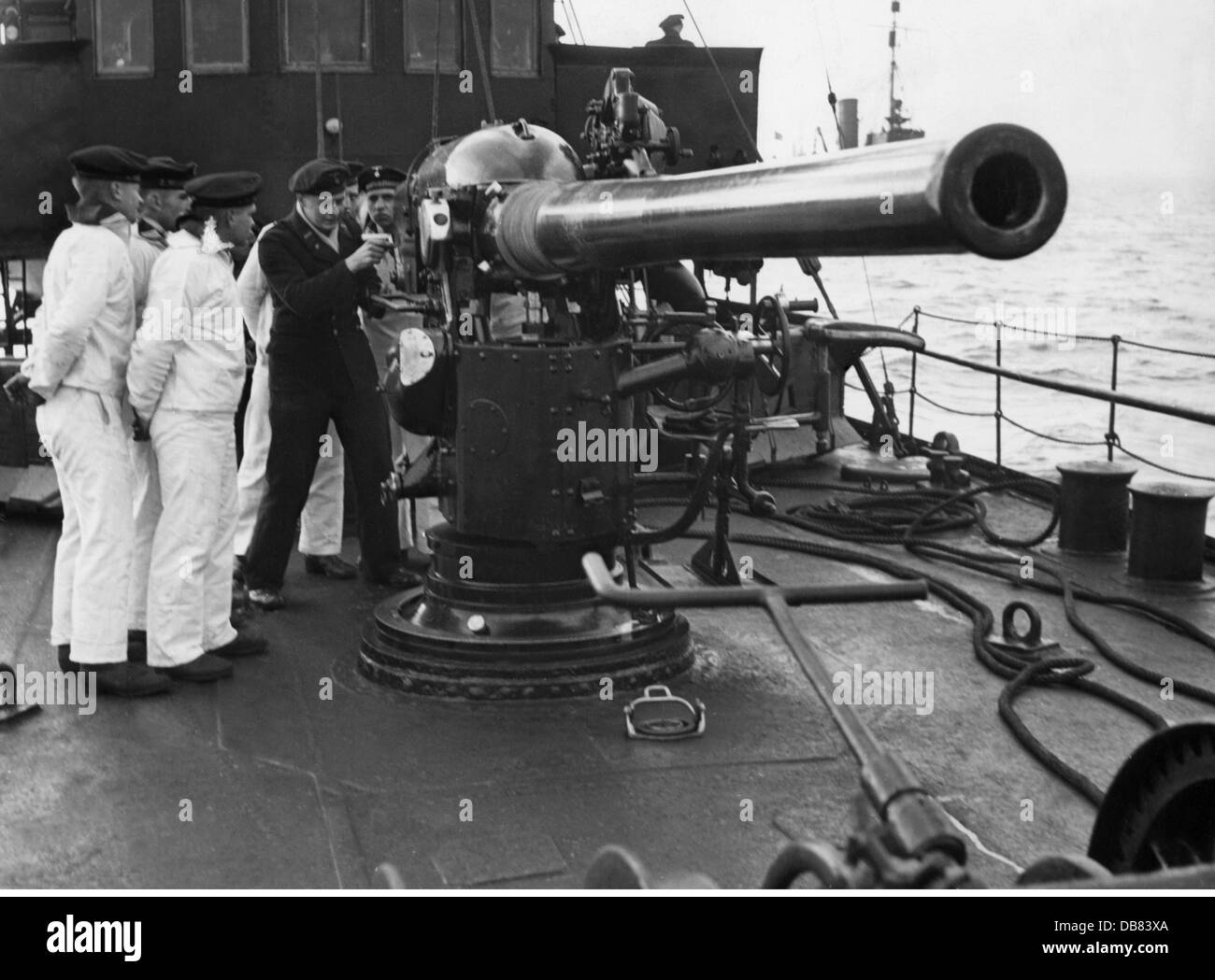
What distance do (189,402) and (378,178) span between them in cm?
188

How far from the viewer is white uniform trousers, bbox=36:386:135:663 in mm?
5559

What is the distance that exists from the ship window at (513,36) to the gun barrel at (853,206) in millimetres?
8250

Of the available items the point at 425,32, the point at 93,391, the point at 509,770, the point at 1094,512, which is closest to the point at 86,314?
the point at 93,391

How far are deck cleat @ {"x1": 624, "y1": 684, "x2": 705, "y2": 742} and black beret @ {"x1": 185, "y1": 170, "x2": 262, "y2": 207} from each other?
7.76ft

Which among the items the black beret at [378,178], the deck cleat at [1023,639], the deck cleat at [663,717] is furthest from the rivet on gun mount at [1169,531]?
the black beret at [378,178]

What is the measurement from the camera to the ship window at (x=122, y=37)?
11820mm

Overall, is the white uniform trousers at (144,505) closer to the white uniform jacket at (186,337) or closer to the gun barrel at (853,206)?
the white uniform jacket at (186,337)

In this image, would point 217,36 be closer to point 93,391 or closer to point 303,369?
point 303,369

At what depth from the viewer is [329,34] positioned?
39.1 ft

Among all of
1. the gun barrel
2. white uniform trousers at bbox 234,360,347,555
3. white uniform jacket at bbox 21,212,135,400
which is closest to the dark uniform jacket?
white uniform trousers at bbox 234,360,347,555
